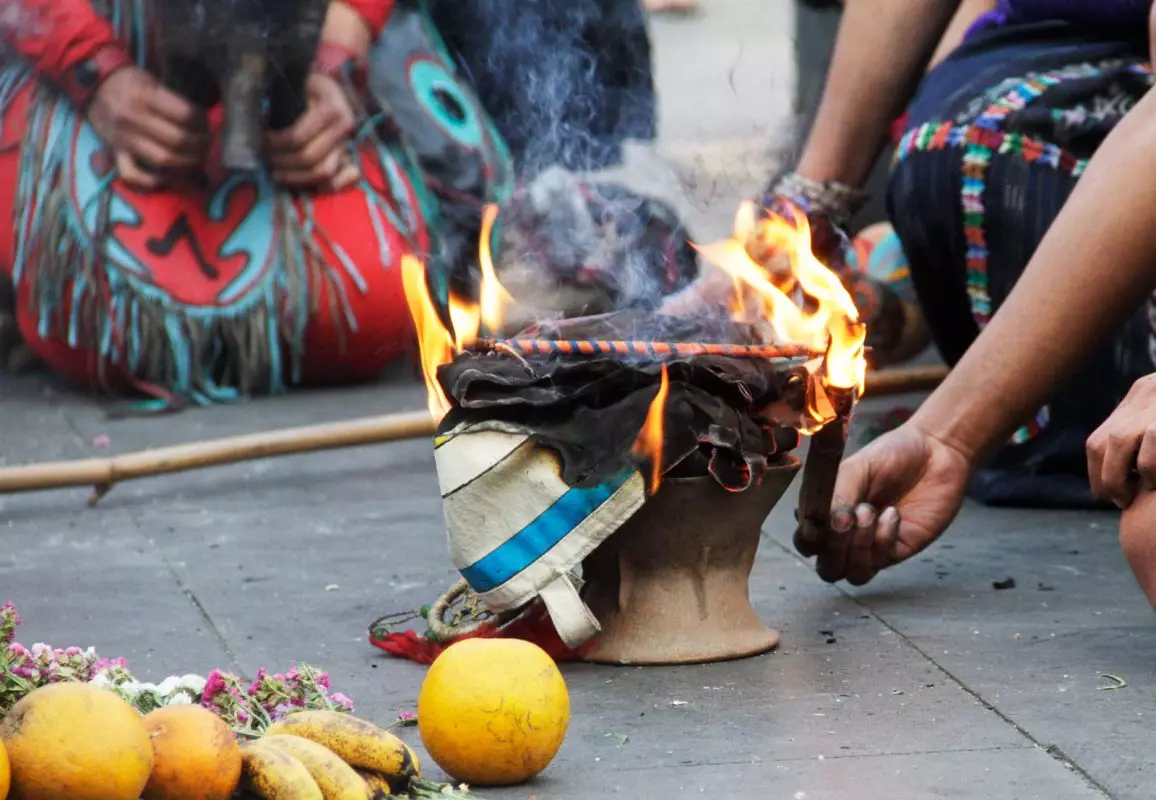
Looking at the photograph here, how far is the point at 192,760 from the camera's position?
1.86 m

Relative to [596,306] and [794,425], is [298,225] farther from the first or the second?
[794,425]

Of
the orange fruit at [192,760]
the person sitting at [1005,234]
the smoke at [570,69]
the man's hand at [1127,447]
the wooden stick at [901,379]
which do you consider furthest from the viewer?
the smoke at [570,69]

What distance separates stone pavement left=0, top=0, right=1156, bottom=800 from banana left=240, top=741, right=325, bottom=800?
1.18 feet

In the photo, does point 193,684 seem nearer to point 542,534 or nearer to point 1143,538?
point 542,534

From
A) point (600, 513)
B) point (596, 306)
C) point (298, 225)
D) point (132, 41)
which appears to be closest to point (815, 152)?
point (596, 306)

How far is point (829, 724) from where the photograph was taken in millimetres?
2391

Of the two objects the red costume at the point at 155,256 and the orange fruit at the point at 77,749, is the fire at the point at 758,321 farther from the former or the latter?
the red costume at the point at 155,256

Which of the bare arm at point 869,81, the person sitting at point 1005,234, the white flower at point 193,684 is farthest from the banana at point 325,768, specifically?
the bare arm at point 869,81

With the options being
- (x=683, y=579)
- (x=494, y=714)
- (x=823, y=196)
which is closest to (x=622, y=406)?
(x=683, y=579)

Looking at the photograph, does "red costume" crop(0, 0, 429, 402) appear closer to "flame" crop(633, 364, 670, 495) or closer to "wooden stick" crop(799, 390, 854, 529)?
"wooden stick" crop(799, 390, 854, 529)

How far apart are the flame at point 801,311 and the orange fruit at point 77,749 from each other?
122 centimetres

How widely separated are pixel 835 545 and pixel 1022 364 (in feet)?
1.41

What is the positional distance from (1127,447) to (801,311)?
609 mm

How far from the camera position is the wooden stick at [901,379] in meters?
4.50
